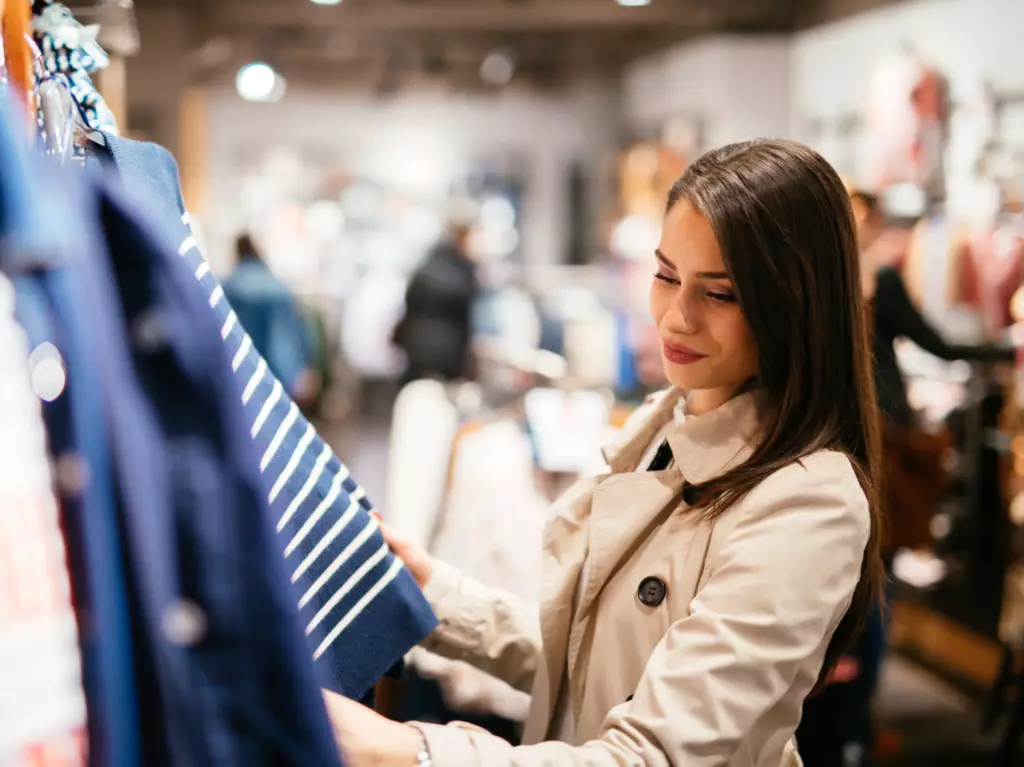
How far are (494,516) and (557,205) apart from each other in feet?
27.3

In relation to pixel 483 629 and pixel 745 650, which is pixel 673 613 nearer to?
pixel 745 650

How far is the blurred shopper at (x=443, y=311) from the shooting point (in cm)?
532

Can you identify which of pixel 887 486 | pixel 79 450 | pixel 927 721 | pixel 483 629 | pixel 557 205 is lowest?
pixel 927 721

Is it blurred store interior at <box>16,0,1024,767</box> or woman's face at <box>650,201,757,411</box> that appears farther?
blurred store interior at <box>16,0,1024,767</box>

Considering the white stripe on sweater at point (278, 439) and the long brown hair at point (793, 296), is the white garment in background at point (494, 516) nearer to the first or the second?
the long brown hair at point (793, 296)

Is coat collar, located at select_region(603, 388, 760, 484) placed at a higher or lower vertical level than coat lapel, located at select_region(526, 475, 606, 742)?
higher

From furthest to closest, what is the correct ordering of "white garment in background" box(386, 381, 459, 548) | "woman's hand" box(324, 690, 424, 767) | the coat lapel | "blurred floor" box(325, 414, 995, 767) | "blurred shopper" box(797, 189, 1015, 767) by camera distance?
"blurred floor" box(325, 414, 995, 767), "white garment in background" box(386, 381, 459, 548), "blurred shopper" box(797, 189, 1015, 767), the coat lapel, "woman's hand" box(324, 690, 424, 767)

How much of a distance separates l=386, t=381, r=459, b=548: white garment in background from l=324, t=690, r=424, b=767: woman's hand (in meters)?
2.03

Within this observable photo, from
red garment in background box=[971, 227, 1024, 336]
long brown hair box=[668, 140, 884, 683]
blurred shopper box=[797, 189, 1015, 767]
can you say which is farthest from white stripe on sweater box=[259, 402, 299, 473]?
red garment in background box=[971, 227, 1024, 336]

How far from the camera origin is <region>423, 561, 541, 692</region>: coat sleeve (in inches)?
48.8

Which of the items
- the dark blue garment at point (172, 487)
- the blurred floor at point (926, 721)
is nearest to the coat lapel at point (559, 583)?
the dark blue garment at point (172, 487)

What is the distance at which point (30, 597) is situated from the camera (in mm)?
523

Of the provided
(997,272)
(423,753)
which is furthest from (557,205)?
(423,753)

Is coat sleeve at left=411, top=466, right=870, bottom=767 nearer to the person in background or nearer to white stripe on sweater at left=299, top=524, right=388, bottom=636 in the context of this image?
white stripe on sweater at left=299, top=524, right=388, bottom=636
